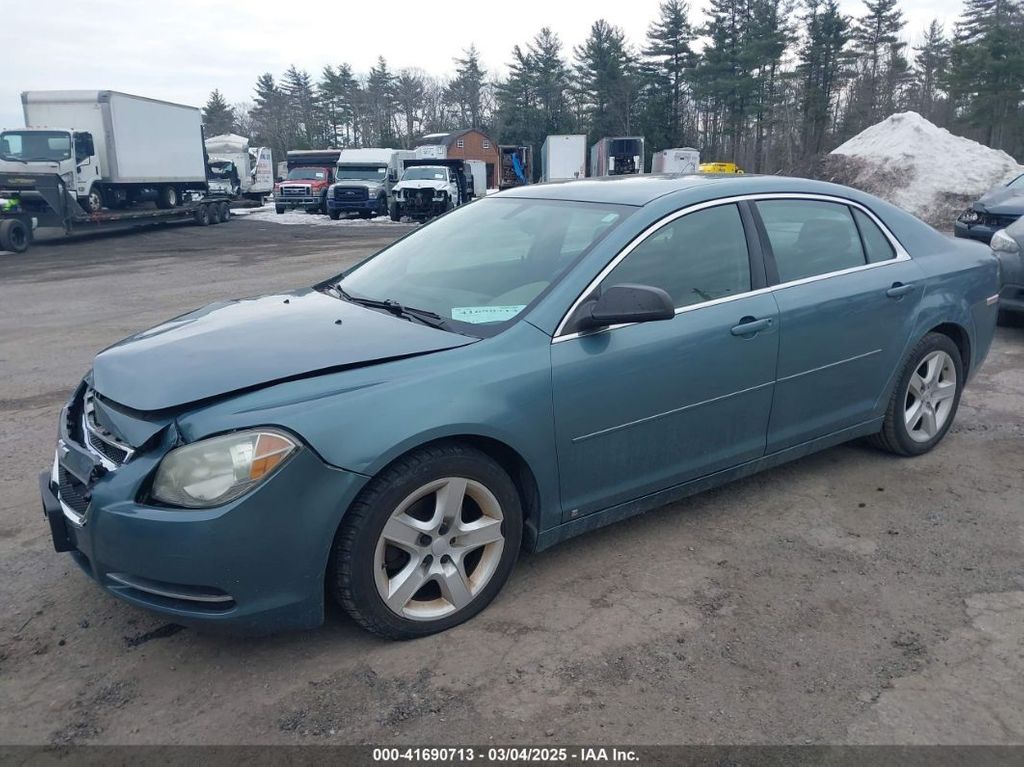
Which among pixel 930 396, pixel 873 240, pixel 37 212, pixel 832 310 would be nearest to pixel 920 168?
pixel 930 396

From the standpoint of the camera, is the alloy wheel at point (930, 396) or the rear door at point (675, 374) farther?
the alloy wheel at point (930, 396)

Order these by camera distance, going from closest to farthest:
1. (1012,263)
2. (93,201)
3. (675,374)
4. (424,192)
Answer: (675,374)
(1012,263)
(93,201)
(424,192)

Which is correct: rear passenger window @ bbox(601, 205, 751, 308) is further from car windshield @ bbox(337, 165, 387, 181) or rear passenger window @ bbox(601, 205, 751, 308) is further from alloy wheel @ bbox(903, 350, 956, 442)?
car windshield @ bbox(337, 165, 387, 181)

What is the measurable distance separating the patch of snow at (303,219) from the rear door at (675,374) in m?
26.9

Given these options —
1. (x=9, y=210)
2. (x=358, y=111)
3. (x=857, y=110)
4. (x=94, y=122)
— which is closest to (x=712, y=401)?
(x=9, y=210)

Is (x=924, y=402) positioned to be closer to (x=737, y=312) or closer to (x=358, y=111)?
(x=737, y=312)

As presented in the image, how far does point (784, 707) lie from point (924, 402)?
2.70 m

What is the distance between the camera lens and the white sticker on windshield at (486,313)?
3.27 m

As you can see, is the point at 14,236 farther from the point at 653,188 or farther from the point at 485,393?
the point at 485,393

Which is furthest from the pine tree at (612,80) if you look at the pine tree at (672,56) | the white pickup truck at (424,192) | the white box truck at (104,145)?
the white box truck at (104,145)

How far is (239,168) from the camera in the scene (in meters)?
39.1

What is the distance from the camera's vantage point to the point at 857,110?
173ft

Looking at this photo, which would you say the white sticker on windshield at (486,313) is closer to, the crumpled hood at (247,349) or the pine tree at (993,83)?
the crumpled hood at (247,349)

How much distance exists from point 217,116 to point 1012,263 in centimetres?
8668
